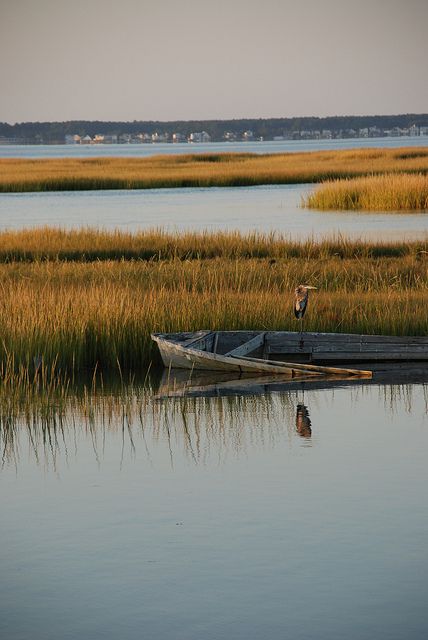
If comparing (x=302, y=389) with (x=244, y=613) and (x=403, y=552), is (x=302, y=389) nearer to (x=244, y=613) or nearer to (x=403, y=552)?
(x=403, y=552)

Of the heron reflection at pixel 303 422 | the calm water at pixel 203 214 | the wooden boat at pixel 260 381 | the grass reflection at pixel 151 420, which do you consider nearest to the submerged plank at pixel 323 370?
the wooden boat at pixel 260 381

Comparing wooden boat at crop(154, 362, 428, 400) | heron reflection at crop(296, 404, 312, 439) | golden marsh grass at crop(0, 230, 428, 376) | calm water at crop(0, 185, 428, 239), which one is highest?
golden marsh grass at crop(0, 230, 428, 376)

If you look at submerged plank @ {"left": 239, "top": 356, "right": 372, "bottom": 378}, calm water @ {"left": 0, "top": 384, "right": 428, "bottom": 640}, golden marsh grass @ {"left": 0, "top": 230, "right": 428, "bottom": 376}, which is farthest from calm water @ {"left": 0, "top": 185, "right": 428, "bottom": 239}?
calm water @ {"left": 0, "top": 384, "right": 428, "bottom": 640}

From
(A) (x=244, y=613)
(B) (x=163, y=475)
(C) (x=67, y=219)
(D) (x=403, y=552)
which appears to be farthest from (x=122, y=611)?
(C) (x=67, y=219)

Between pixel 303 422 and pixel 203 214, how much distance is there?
2956cm

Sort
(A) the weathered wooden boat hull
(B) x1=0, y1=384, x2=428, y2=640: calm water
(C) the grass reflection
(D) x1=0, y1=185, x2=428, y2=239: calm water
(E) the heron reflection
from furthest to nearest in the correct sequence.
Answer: (D) x1=0, y1=185, x2=428, y2=239: calm water < (A) the weathered wooden boat hull < (E) the heron reflection < (C) the grass reflection < (B) x1=0, y1=384, x2=428, y2=640: calm water

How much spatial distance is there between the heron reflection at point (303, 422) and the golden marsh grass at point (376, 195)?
27.2 m

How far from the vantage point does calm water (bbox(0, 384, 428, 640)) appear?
699 cm

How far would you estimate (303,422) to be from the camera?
12.2 metres

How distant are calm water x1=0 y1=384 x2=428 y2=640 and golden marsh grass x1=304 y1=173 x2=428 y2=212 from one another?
2708cm

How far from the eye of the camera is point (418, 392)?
1359 centimetres

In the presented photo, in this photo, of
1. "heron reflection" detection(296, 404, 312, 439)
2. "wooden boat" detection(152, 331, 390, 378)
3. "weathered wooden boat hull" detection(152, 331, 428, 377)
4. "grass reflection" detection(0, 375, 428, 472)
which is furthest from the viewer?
"weathered wooden boat hull" detection(152, 331, 428, 377)

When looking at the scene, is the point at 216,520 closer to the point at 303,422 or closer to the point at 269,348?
the point at 303,422

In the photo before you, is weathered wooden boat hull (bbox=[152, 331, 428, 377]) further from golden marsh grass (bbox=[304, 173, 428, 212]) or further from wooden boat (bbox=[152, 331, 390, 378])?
golden marsh grass (bbox=[304, 173, 428, 212])
